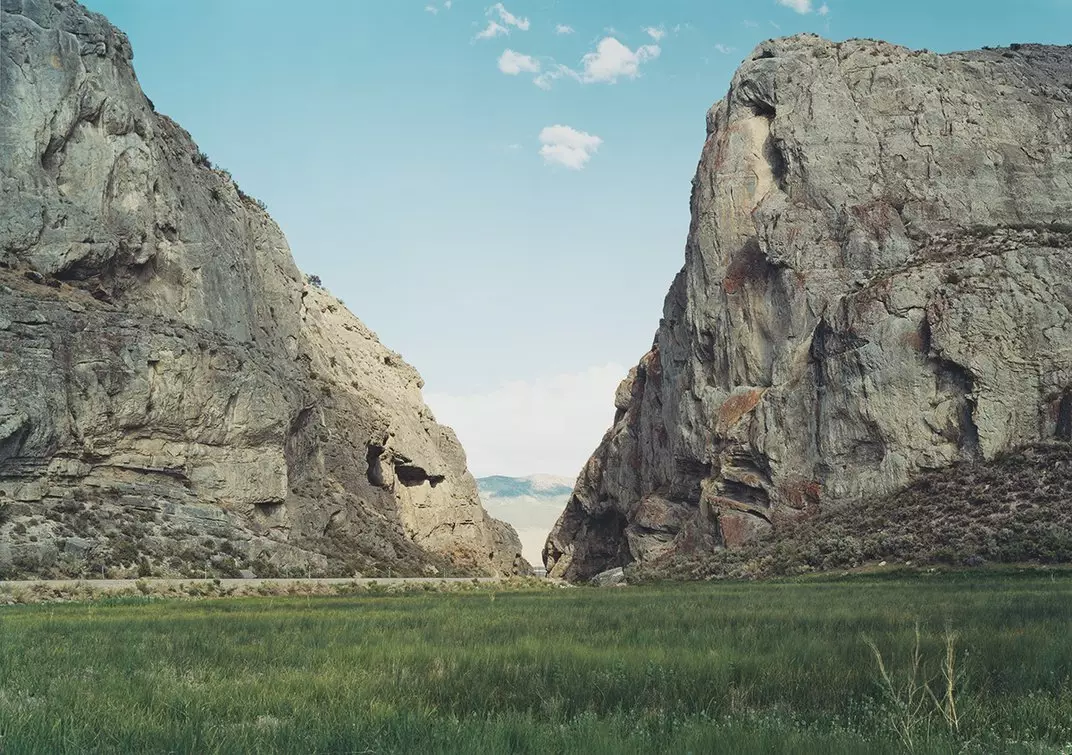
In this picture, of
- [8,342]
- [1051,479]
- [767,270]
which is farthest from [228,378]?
Result: [1051,479]

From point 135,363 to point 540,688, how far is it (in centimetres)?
5418

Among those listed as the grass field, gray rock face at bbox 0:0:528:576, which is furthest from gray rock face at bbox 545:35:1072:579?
the grass field

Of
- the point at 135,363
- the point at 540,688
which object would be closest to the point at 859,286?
the point at 135,363

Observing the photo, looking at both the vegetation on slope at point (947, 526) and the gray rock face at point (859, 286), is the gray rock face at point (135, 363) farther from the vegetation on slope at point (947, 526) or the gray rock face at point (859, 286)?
the gray rock face at point (859, 286)

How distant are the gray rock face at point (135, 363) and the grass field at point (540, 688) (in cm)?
3925

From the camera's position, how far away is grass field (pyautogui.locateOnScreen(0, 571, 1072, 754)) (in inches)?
231

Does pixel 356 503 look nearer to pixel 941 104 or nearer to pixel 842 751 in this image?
pixel 941 104

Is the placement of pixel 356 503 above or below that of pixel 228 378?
below

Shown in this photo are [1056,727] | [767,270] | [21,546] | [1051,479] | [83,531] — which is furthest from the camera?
[767,270]

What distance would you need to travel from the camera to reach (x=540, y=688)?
331 inches

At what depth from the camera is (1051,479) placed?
176 ft

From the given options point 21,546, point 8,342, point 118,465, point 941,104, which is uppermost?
point 941,104

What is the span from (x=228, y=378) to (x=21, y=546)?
20.2 metres

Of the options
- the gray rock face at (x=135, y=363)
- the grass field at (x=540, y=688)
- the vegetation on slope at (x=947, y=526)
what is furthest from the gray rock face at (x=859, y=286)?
the grass field at (x=540, y=688)
